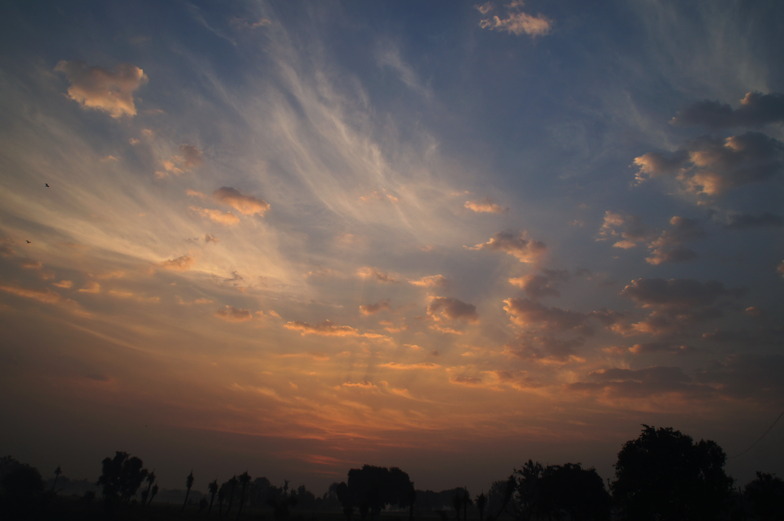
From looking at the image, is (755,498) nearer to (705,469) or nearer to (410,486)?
(705,469)

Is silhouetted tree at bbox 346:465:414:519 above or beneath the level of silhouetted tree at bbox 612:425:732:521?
beneath

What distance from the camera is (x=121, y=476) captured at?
10919 cm

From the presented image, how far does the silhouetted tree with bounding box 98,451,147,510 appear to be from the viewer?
108 m

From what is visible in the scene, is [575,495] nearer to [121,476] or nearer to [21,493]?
[121,476]

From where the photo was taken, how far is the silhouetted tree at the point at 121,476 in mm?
107988

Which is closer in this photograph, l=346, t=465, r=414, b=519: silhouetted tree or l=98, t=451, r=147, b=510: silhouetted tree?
l=98, t=451, r=147, b=510: silhouetted tree

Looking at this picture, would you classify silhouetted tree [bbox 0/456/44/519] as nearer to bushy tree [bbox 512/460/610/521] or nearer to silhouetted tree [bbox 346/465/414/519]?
silhouetted tree [bbox 346/465/414/519]

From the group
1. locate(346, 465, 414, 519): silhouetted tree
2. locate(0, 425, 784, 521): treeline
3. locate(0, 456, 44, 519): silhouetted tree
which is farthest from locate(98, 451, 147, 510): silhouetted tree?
locate(346, 465, 414, 519): silhouetted tree

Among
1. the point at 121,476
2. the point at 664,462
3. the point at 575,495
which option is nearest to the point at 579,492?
the point at 575,495

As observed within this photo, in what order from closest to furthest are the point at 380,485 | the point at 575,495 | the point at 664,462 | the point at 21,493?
the point at 664,462
the point at 575,495
the point at 21,493
the point at 380,485

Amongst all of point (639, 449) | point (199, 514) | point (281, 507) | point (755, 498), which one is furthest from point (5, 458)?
point (755, 498)

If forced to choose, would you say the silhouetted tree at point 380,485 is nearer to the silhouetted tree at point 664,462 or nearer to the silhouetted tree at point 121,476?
the silhouetted tree at point 121,476

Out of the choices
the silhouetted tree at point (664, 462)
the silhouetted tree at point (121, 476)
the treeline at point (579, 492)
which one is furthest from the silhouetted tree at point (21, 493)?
the silhouetted tree at point (664, 462)

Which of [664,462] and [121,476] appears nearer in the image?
[664,462]
